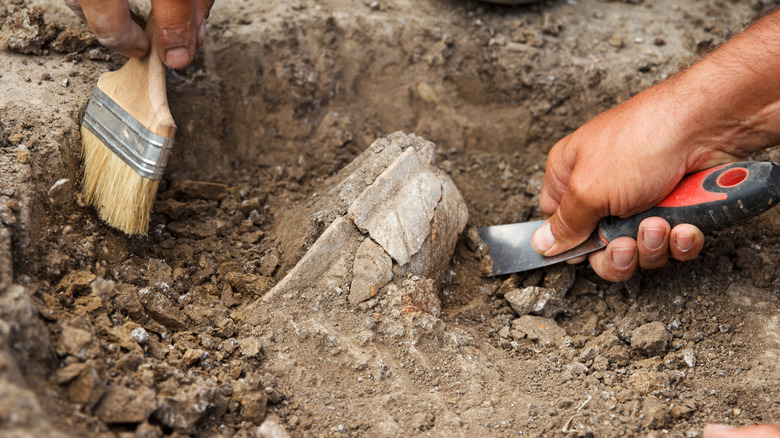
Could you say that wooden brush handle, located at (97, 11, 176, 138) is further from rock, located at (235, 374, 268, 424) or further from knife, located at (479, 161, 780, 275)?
knife, located at (479, 161, 780, 275)

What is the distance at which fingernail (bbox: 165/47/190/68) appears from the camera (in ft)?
7.97

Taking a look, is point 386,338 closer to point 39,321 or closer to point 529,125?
point 39,321

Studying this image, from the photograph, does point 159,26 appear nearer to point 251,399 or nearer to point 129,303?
point 129,303

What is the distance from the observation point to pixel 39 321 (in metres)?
1.71

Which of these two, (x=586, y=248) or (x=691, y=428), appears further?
(x=586, y=248)

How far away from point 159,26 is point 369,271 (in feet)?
4.26

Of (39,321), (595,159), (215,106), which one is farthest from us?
(215,106)

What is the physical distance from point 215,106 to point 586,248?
2.09 metres

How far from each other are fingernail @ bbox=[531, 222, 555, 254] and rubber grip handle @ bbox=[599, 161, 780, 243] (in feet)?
0.98

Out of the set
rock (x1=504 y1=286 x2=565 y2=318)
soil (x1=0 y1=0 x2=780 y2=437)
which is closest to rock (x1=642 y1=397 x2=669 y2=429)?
soil (x1=0 y1=0 x2=780 y2=437)

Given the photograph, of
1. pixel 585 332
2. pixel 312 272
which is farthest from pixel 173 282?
pixel 585 332

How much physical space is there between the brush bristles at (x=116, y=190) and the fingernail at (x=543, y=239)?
1701mm

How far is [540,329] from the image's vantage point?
2496mm

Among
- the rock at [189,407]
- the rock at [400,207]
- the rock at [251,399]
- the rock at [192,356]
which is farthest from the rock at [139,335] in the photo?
the rock at [400,207]
